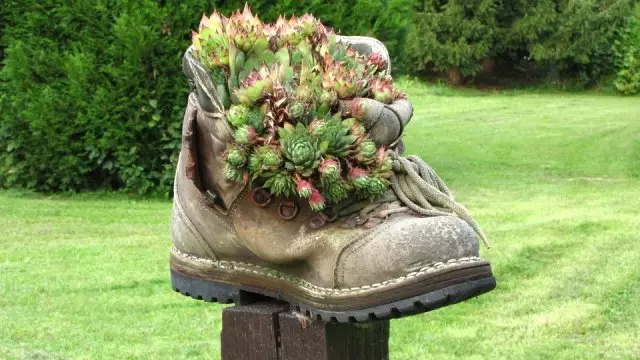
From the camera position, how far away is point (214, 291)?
104 inches

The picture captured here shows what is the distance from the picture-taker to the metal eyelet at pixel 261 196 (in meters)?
2.37

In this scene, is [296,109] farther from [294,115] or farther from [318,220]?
[318,220]

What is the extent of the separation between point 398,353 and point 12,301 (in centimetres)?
223

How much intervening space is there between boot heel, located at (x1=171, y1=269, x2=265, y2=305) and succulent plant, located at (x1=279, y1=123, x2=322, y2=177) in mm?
516

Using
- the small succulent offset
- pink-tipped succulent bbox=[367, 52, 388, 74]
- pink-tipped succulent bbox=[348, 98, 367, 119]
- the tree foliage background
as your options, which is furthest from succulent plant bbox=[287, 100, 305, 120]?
the tree foliage background

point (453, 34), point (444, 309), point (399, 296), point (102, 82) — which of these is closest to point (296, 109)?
point (399, 296)

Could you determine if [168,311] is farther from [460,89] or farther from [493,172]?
[460,89]

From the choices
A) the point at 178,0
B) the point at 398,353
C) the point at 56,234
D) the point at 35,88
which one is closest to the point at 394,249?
the point at 398,353

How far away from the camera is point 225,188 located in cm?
247

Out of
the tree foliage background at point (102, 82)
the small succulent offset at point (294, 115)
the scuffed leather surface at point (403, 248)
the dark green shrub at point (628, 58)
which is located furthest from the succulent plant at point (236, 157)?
the dark green shrub at point (628, 58)

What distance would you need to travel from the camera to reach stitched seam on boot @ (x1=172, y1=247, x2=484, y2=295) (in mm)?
2195

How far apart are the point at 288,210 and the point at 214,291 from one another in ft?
1.37

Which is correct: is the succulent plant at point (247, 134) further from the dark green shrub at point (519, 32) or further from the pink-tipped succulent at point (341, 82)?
the dark green shrub at point (519, 32)

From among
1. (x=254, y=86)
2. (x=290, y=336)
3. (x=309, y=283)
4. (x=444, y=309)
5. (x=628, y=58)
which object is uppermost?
(x=254, y=86)
